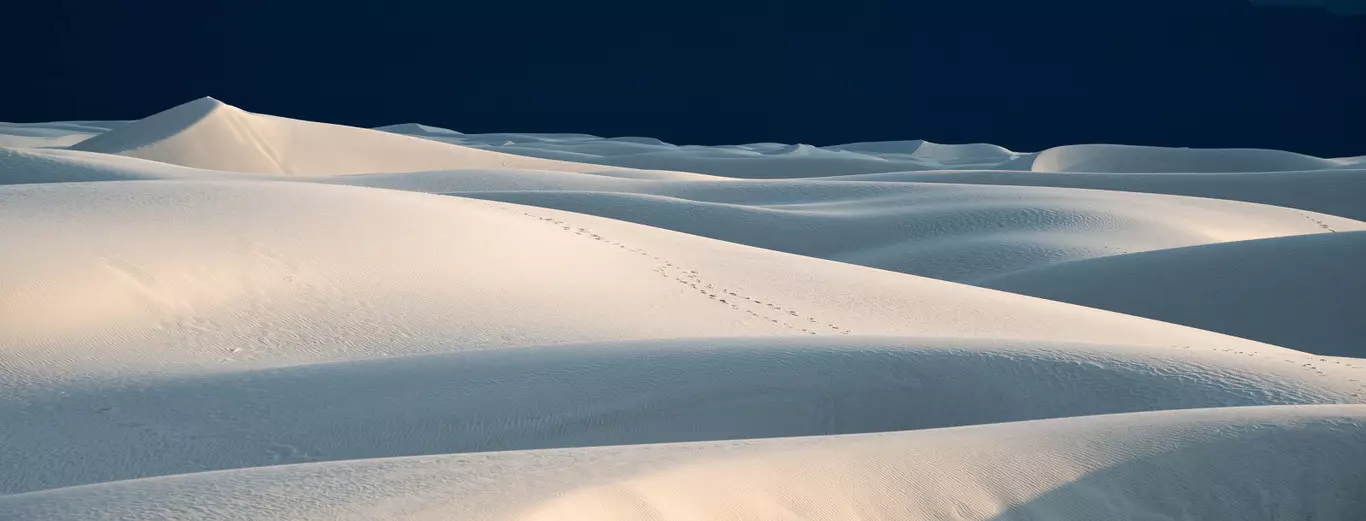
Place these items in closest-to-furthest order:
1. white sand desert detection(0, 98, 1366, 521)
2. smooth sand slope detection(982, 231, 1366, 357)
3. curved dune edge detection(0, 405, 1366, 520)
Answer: curved dune edge detection(0, 405, 1366, 520) → white sand desert detection(0, 98, 1366, 521) → smooth sand slope detection(982, 231, 1366, 357)

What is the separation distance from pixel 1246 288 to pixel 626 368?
2398 mm

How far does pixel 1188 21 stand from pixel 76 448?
1465 cm

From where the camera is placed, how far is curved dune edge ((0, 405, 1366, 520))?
39.6 inches

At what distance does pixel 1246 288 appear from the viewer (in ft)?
11.6

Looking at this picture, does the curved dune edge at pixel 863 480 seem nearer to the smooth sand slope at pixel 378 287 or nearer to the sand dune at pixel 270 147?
the smooth sand slope at pixel 378 287

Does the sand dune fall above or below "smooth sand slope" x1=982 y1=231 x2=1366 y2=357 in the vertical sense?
above

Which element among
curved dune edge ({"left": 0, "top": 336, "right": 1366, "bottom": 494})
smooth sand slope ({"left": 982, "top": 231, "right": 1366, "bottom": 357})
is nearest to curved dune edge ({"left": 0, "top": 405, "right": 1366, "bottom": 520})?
curved dune edge ({"left": 0, "top": 336, "right": 1366, "bottom": 494})

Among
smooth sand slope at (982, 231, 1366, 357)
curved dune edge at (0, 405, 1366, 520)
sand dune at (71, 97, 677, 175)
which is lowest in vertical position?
smooth sand slope at (982, 231, 1366, 357)

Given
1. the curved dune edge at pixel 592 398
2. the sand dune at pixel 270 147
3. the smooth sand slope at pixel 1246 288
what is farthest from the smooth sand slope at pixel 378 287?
the sand dune at pixel 270 147

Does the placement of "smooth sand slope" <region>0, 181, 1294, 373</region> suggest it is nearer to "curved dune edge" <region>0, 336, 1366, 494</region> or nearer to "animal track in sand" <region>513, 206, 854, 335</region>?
"animal track in sand" <region>513, 206, 854, 335</region>

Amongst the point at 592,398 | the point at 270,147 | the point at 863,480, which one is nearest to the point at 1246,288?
the point at 592,398

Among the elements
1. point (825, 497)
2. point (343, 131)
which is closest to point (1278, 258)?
point (825, 497)

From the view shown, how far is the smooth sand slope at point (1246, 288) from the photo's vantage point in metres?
3.45

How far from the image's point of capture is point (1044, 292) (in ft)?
11.9
